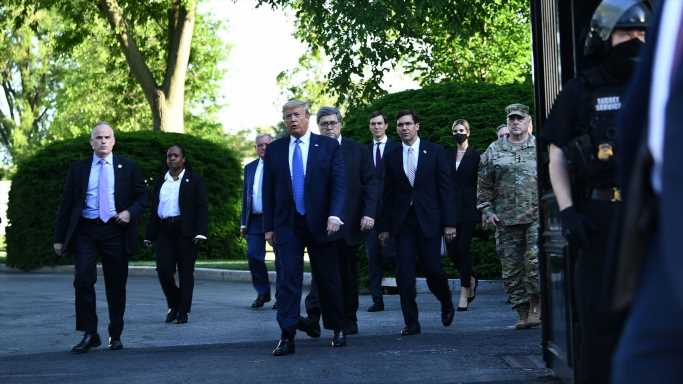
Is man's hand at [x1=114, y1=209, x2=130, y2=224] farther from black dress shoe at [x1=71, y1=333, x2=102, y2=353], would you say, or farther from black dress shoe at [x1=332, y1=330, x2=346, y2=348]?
black dress shoe at [x1=332, y1=330, x2=346, y2=348]

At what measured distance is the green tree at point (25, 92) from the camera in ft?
209

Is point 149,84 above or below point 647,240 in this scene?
above

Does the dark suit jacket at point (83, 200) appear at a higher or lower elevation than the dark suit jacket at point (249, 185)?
lower

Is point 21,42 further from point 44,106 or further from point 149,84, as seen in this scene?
point 149,84

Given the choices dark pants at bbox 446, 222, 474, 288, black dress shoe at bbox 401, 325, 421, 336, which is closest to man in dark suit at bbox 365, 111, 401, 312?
dark pants at bbox 446, 222, 474, 288

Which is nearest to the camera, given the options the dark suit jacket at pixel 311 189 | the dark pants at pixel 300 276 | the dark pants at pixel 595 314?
the dark pants at pixel 595 314

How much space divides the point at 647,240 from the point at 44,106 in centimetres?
6574

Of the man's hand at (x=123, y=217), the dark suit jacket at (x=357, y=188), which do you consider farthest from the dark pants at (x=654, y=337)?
the man's hand at (x=123, y=217)

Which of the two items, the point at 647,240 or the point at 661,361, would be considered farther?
the point at 647,240

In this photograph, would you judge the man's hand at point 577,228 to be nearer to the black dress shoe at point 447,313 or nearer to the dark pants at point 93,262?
the dark pants at point 93,262

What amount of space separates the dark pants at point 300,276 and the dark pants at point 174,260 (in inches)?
139

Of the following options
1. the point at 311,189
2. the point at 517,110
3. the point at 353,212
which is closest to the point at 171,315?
the point at 353,212

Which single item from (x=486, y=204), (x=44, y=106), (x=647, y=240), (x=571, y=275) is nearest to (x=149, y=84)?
(x=486, y=204)

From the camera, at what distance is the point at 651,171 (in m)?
2.42
